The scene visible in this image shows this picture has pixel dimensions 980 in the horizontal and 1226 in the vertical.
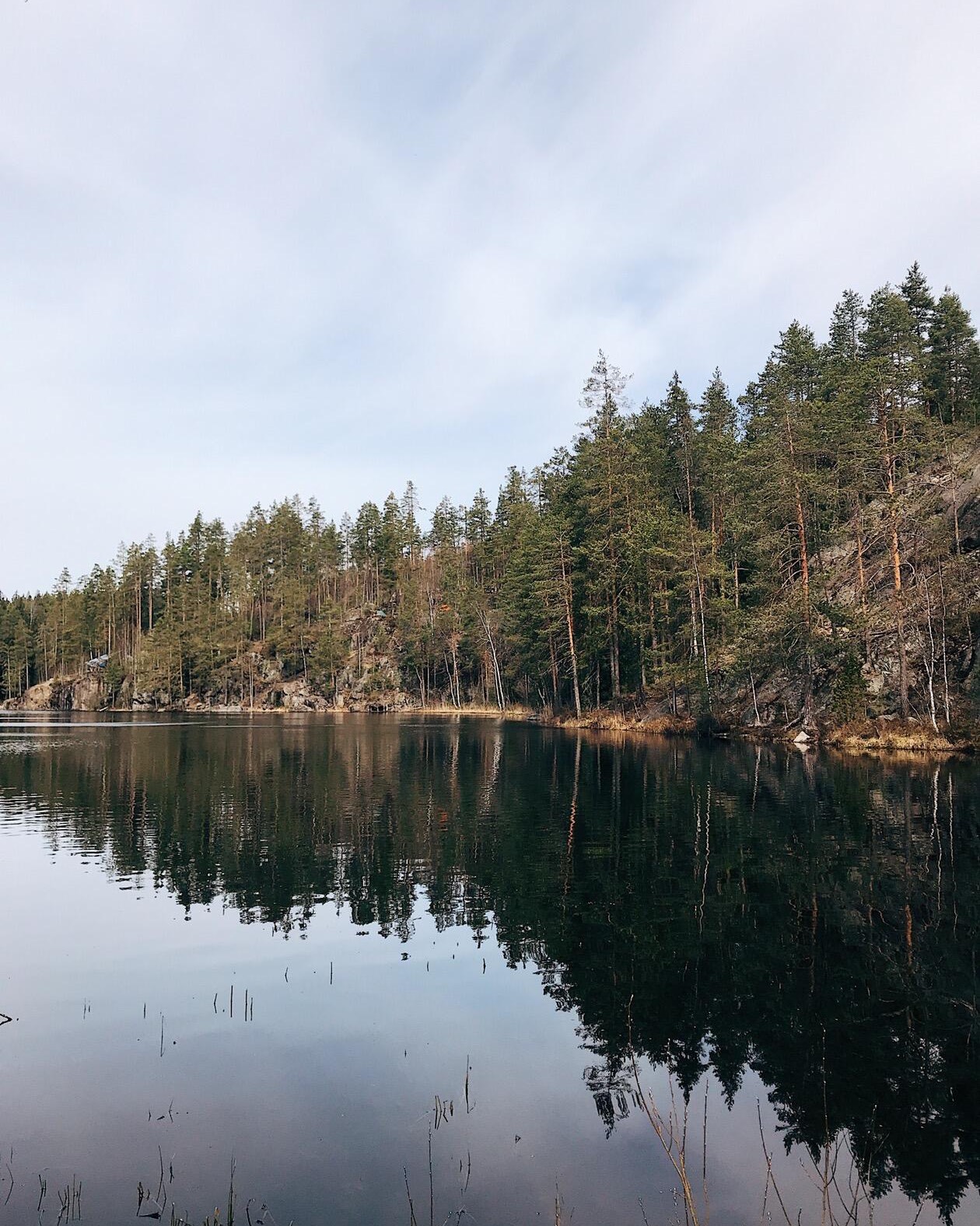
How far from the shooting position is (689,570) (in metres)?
58.5

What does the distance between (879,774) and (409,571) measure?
110268 millimetres

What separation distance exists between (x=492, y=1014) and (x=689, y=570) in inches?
1973

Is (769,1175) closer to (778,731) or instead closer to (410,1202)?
(410,1202)

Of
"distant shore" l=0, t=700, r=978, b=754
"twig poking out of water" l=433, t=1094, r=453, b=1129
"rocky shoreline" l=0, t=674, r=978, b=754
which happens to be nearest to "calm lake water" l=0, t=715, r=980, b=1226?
"twig poking out of water" l=433, t=1094, r=453, b=1129

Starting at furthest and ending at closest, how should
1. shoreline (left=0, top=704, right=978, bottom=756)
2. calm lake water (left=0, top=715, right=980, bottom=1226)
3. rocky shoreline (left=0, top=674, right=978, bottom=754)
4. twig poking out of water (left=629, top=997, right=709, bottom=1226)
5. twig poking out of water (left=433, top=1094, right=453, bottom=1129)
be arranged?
rocky shoreline (left=0, top=674, right=978, bottom=754)
shoreline (left=0, top=704, right=978, bottom=756)
twig poking out of water (left=433, top=1094, right=453, bottom=1129)
calm lake water (left=0, top=715, right=980, bottom=1226)
twig poking out of water (left=629, top=997, right=709, bottom=1226)

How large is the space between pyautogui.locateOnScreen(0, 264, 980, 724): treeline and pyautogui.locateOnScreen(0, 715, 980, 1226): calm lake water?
23.7 metres

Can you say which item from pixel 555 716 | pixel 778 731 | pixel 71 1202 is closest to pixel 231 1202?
pixel 71 1202

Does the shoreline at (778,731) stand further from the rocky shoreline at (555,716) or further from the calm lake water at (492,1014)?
Answer: the calm lake water at (492,1014)

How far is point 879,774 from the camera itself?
34.9 metres

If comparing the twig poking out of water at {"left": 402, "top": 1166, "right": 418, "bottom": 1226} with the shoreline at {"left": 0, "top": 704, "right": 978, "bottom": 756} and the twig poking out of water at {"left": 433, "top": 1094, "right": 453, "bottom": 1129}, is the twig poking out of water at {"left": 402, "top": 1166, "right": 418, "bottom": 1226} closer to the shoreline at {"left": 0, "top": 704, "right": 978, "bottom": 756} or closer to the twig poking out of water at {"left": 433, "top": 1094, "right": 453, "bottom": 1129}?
the twig poking out of water at {"left": 433, "top": 1094, "right": 453, "bottom": 1129}

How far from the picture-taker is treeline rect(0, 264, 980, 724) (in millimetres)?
47625

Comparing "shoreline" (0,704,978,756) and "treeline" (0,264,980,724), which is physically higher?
"treeline" (0,264,980,724)

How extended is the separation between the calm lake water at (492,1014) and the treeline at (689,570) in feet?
77.6

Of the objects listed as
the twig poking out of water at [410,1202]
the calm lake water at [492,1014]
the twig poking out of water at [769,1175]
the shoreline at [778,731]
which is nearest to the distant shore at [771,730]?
the shoreline at [778,731]
